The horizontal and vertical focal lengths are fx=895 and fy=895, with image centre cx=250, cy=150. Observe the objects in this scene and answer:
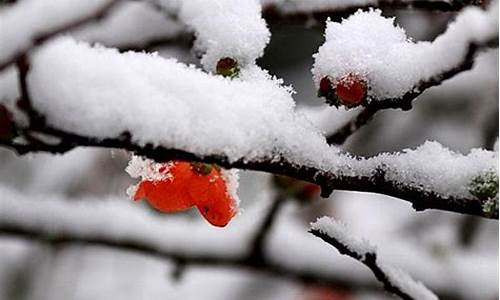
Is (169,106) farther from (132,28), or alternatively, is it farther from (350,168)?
(132,28)

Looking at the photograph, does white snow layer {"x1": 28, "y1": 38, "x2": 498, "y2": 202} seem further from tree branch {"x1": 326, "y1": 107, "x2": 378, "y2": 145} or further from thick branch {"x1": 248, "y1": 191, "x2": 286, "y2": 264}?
thick branch {"x1": 248, "y1": 191, "x2": 286, "y2": 264}

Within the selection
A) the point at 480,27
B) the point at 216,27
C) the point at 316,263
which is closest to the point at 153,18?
the point at 316,263

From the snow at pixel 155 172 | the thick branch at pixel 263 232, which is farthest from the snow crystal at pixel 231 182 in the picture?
the thick branch at pixel 263 232

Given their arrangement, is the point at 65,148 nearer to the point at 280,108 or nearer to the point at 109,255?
the point at 280,108

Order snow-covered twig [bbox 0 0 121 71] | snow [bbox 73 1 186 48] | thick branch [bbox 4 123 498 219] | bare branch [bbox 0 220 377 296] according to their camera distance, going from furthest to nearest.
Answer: bare branch [bbox 0 220 377 296]
snow [bbox 73 1 186 48]
snow-covered twig [bbox 0 0 121 71]
thick branch [bbox 4 123 498 219]

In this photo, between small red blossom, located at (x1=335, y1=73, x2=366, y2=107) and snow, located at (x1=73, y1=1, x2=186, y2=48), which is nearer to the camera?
small red blossom, located at (x1=335, y1=73, x2=366, y2=107)

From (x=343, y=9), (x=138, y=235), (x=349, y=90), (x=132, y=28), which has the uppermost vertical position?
(x=132, y=28)

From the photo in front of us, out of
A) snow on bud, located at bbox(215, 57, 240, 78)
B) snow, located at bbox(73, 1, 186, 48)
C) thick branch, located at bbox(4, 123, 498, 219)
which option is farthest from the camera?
snow, located at bbox(73, 1, 186, 48)

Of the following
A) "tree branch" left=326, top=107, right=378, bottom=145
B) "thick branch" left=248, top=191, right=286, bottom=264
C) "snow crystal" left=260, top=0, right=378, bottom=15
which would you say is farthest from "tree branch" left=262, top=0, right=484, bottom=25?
"thick branch" left=248, top=191, right=286, bottom=264

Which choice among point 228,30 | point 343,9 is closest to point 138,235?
point 343,9
